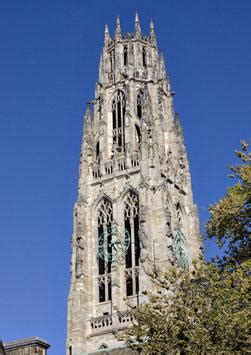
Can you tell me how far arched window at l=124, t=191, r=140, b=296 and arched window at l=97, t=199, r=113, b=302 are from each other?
1481 millimetres

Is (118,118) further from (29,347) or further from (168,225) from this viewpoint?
(29,347)

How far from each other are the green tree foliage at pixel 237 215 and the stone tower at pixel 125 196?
24936 mm

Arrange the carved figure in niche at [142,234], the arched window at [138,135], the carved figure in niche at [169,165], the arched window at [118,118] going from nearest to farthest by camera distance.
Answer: the carved figure in niche at [142,234], the carved figure in niche at [169,165], the arched window at [138,135], the arched window at [118,118]

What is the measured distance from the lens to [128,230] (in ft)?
197

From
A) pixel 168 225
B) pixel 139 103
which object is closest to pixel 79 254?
pixel 168 225

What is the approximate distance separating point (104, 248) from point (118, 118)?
14083 mm

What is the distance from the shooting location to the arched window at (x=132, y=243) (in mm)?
57250

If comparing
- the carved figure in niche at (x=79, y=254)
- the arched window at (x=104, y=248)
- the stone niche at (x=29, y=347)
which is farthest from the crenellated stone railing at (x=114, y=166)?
the stone niche at (x=29, y=347)

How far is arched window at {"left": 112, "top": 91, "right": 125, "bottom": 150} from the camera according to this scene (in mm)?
66312

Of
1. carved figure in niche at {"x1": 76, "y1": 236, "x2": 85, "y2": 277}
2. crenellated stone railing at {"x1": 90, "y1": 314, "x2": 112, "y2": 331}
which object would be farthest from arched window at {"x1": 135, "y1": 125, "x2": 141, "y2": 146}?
crenellated stone railing at {"x1": 90, "y1": 314, "x2": 112, "y2": 331}

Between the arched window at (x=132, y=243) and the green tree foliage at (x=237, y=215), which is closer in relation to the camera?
the green tree foliage at (x=237, y=215)

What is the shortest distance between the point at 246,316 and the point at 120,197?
40.6 meters

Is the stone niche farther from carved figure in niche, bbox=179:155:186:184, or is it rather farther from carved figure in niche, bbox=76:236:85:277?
carved figure in niche, bbox=179:155:186:184

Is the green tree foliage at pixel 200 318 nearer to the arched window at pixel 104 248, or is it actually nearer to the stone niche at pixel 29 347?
the stone niche at pixel 29 347
